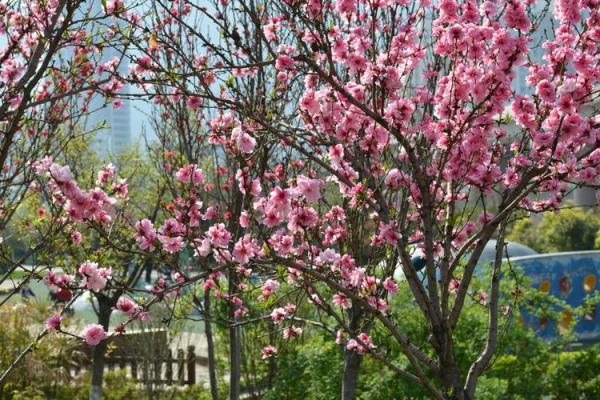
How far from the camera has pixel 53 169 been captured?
306 cm

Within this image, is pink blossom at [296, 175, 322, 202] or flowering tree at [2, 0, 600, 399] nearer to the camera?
pink blossom at [296, 175, 322, 202]

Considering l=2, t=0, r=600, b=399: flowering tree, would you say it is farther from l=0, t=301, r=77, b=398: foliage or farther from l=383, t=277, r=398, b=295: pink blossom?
l=0, t=301, r=77, b=398: foliage

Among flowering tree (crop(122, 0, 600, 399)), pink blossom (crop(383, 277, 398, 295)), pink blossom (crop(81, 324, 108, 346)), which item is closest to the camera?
flowering tree (crop(122, 0, 600, 399))

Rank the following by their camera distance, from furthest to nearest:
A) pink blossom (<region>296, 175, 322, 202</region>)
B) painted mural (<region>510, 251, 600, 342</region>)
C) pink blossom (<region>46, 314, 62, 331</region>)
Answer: painted mural (<region>510, 251, 600, 342</region>) < pink blossom (<region>46, 314, 62, 331</region>) < pink blossom (<region>296, 175, 322, 202</region>)

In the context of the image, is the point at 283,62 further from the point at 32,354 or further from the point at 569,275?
the point at 569,275

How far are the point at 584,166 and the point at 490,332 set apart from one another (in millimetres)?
1035

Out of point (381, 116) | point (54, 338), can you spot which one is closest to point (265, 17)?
point (381, 116)

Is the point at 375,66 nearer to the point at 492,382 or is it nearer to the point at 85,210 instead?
the point at 85,210

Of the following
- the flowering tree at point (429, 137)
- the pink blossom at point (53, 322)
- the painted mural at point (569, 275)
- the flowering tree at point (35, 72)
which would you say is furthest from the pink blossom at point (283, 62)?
the painted mural at point (569, 275)

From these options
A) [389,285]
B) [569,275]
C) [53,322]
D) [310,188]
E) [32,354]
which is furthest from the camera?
[569,275]

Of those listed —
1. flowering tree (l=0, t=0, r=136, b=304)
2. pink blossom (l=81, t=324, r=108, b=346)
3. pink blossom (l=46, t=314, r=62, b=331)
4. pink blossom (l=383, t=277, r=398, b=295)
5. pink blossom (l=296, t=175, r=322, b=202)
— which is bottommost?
pink blossom (l=81, t=324, r=108, b=346)

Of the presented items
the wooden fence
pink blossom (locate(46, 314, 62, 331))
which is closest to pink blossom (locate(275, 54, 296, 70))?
pink blossom (locate(46, 314, 62, 331))

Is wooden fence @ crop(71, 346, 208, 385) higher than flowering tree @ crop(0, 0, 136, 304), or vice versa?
flowering tree @ crop(0, 0, 136, 304)

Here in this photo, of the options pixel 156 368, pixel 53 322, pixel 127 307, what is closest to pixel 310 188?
pixel 127 307
